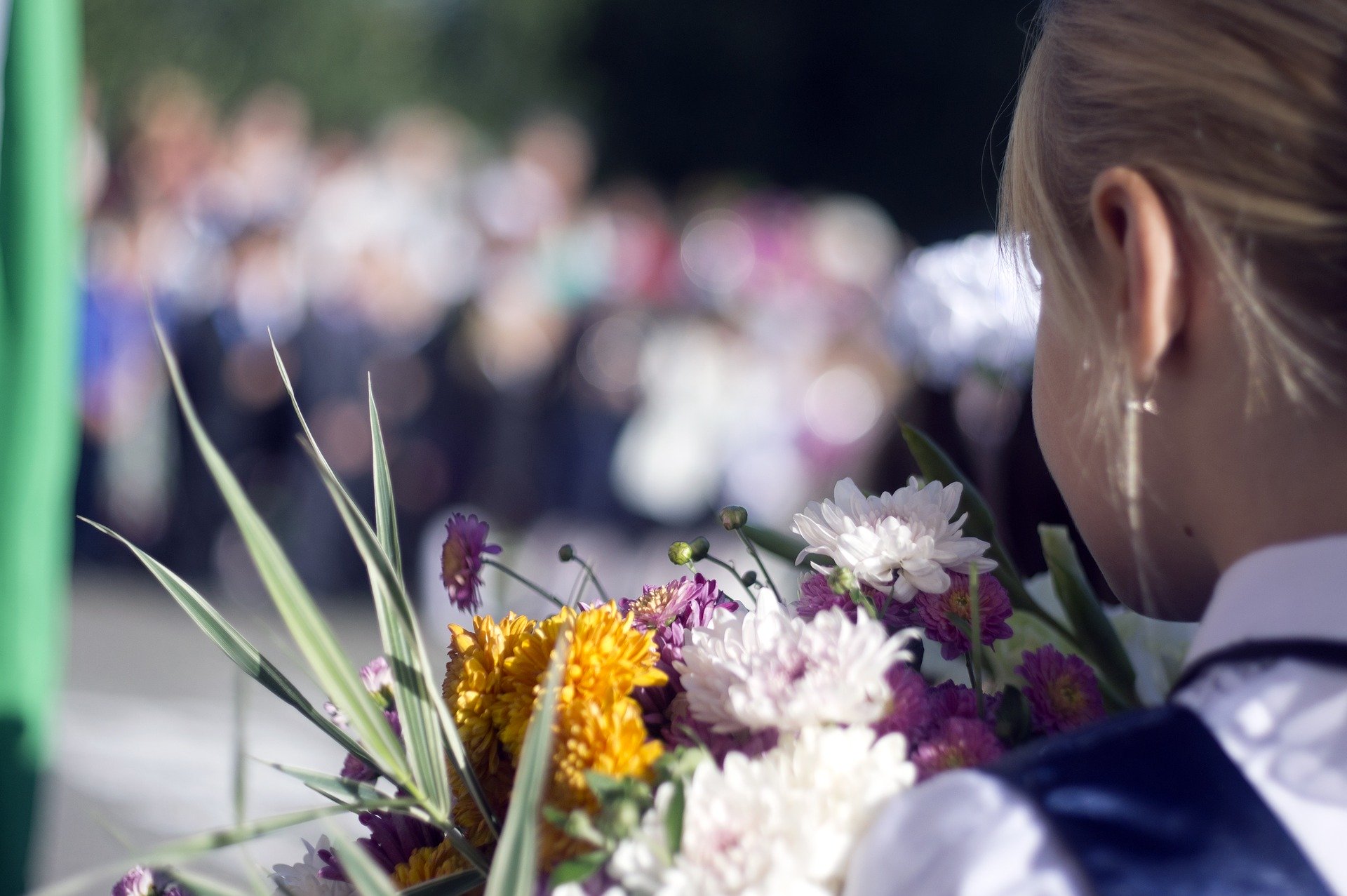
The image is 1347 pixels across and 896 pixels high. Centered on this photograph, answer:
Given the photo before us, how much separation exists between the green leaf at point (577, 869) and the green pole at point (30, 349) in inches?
28.5

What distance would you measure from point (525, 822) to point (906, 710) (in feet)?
0.82

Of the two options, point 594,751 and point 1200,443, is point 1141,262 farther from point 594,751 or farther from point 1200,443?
point 594,751

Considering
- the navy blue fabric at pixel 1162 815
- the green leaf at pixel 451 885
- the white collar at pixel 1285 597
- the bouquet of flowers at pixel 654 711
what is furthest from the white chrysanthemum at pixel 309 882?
the white collar at pixel 1285 597

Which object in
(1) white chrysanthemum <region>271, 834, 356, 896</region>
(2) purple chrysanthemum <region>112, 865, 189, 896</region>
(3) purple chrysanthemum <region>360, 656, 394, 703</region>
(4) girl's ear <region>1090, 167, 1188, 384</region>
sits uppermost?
(4) girl's ear <region>1090, 167, 1188, 384</region>

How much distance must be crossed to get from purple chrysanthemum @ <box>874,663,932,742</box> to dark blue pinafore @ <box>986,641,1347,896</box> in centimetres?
9

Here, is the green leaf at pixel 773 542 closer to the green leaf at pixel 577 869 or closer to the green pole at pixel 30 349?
the green leaf at pixel 577 869

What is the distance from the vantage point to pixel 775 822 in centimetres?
75

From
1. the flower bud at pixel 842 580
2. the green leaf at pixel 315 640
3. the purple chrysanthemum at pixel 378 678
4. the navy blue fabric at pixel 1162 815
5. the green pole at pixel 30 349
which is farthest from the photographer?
the green pole at pixel 30 349

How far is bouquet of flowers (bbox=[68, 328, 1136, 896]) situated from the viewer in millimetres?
747

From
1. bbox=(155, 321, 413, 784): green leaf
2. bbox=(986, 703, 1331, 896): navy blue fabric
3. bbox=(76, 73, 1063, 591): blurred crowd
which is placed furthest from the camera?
bbox=(76, 73, 1063, 591): blurred crowd

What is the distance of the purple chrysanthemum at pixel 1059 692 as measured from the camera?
876 mm

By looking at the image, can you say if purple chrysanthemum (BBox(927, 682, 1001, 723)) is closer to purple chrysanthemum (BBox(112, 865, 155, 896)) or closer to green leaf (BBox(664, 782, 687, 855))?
green leaf (BBox(664, 782, 687, 855))

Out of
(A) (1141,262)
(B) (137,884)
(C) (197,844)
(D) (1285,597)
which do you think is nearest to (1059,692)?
(D) (1285,597)

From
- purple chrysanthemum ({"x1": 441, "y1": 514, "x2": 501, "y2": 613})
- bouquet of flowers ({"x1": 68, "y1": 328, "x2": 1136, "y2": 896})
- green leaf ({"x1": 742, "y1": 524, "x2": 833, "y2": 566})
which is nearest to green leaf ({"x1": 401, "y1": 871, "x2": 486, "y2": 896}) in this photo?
bouquet of flowers ({"x1": 68, "y1": 328, "x2": 1136, "y2": 896})
